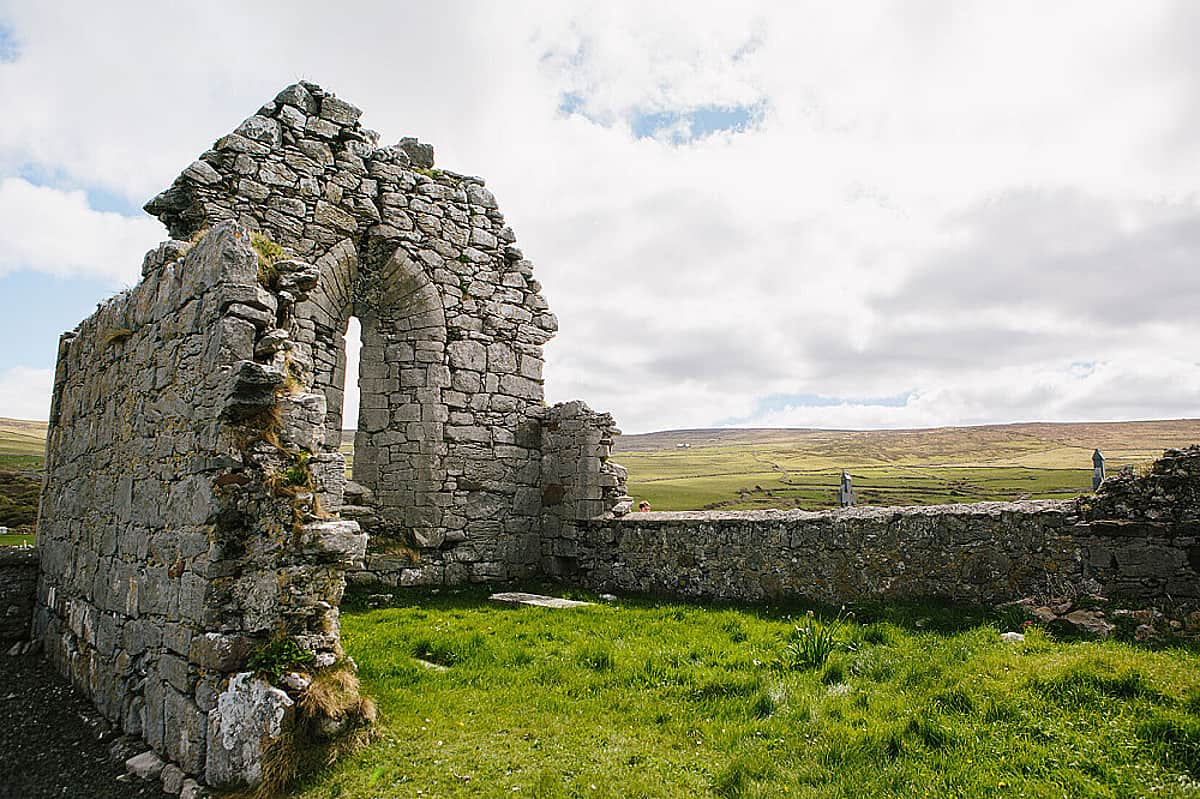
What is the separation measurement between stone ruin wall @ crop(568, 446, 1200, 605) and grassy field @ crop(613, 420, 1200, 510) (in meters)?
14.8

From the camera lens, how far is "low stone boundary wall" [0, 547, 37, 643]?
1067 cm

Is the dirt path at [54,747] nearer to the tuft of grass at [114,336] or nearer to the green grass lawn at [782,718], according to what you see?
the green grass lawn at [782,718]

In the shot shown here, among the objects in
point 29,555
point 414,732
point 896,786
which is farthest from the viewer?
point 29,555

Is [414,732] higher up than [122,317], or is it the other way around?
[122,317]

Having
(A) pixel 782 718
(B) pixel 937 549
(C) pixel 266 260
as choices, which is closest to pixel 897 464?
(B) pixel 937 549

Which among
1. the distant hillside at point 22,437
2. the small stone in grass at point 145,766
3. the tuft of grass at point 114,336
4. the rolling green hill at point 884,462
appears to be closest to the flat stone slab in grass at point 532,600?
the small stone in grass at point 145,766

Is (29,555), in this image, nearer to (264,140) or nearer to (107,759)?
(107,759)

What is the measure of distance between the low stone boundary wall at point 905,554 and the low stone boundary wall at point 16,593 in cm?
851

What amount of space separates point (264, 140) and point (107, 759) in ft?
30.4

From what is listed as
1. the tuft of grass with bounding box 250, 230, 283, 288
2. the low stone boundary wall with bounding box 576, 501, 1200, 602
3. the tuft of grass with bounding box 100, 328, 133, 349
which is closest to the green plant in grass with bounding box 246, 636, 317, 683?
the tuft of grass with bounding box 250, 230, 283, 288

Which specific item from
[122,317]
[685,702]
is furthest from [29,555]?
[685,702]

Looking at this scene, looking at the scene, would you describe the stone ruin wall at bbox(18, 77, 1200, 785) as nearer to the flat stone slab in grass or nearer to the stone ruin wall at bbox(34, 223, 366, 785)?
the stone ruin wall at bbox(34, 223, 366, 785)

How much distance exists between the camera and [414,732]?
611cm

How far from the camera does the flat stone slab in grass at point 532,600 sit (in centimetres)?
1109
